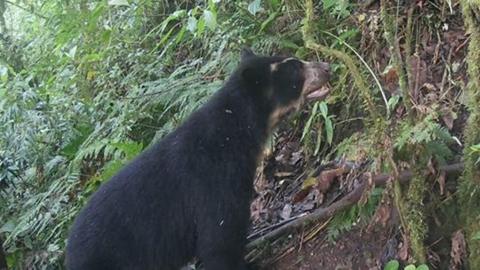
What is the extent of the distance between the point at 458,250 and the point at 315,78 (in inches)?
64.3

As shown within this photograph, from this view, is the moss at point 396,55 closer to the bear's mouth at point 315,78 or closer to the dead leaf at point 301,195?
the bear's mouth at point 315,78

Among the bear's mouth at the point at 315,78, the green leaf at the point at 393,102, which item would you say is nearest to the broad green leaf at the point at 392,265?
the green leaf at the point at 393,102

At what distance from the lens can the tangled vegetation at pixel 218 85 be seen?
3988 millimetres

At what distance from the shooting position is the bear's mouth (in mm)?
4809

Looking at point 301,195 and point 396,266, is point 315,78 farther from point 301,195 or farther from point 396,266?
point 396,266

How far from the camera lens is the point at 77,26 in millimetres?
6605

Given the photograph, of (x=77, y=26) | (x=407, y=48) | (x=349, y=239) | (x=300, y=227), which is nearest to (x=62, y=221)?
(x=77, y=26)

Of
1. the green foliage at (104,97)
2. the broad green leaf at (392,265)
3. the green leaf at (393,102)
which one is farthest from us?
the green foliage at (104,97)

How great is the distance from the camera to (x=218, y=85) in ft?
19.1

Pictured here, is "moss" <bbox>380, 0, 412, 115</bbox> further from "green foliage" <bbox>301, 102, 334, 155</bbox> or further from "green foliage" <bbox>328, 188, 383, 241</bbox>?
"green foliage" <bbox>301, 102, 334, 155</bbox>

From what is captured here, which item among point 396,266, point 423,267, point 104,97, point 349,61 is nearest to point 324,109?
point 349,61

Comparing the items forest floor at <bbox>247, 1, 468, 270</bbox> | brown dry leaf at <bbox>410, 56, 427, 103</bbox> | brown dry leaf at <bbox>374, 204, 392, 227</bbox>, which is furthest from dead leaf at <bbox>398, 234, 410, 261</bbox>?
brown dry leaf at <bbox>410, 56, 427, 103</bbox>

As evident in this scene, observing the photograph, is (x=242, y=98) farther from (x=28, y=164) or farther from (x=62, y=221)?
(x=28, y=164)

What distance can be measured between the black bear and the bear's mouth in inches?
17.4
